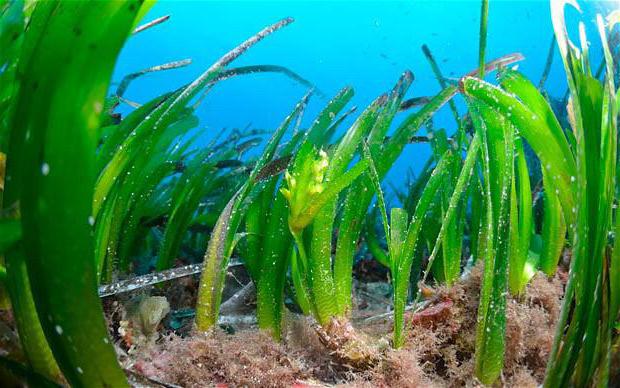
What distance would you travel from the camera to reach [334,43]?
2989 cm

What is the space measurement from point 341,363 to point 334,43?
30775 mm

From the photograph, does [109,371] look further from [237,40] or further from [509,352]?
[237,40]

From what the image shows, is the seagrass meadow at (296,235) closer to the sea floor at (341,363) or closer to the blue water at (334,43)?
the sea floor at (341,363)

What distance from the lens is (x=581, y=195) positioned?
1.01 m

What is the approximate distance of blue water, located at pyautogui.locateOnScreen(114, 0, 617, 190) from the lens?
23938 millimetres

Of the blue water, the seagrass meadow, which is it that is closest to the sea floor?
the seagrass meadow

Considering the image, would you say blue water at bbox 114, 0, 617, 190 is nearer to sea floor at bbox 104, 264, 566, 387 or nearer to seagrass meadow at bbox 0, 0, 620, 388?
seagrass meadow at bbox 0, 0, 620, 388

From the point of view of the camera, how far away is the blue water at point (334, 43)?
78.5ft

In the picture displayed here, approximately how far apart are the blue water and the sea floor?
22.9 m

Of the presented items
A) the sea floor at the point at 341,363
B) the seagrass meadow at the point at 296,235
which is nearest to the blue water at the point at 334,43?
the seagrass meadow at the point at 296,235

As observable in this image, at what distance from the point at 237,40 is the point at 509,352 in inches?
1251

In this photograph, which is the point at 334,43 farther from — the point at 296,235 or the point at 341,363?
the point at 341,363

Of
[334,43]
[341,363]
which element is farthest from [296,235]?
[334,43]

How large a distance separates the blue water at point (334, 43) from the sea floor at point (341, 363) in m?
22.9
